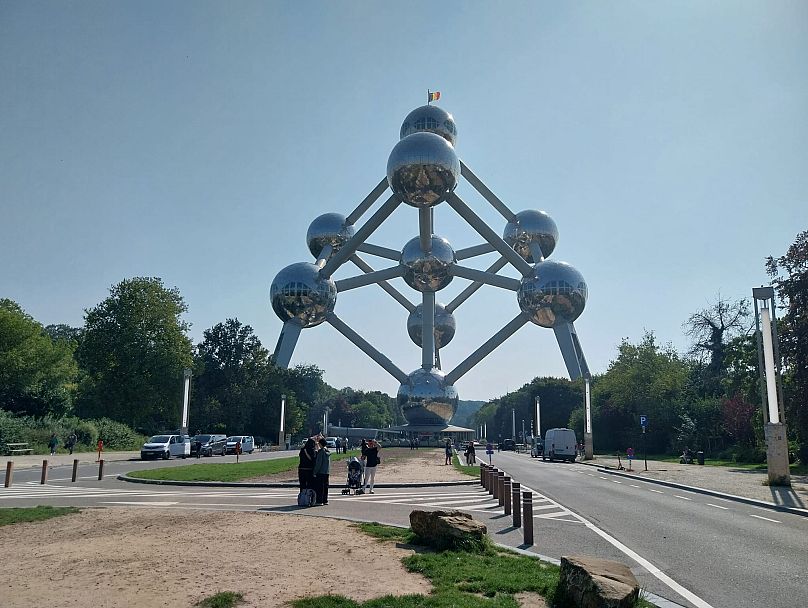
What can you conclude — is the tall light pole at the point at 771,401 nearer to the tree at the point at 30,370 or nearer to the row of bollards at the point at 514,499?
the row of bollards at the point at 514,499

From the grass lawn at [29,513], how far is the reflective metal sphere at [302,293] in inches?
1488

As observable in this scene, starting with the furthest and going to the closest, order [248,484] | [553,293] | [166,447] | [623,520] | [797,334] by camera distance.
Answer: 1. [553,293]
2. [166,447]
3. [797,334]
4. [248,484]
5. [623,520]

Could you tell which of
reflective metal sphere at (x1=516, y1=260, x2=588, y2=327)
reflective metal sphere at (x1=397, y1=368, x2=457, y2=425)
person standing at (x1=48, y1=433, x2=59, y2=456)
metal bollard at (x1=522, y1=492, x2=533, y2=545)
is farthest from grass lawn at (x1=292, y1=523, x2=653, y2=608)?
reflective metal sphere at (x1=397, y1=368, x2=457, y2=425)

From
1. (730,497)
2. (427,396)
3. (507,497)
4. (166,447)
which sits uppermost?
(427,396)

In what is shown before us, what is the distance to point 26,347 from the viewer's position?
172 feet

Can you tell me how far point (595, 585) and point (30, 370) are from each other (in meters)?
55.4

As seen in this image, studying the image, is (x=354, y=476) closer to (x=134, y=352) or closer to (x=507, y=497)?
(x=507, y=497)

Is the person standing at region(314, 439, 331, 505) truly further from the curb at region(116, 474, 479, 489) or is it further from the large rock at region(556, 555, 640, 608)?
the large rock at region(556, 555, 640, 608)

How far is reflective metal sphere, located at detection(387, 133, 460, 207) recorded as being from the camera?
142 ft

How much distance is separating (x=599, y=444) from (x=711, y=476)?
151 ft

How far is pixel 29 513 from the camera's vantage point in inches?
490

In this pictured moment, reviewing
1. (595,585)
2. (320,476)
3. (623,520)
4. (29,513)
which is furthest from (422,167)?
(595,585)

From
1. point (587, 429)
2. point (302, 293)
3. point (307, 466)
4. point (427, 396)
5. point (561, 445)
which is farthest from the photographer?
point (427, 396)

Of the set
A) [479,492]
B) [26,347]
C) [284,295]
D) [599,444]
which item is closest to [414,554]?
[479,492]
